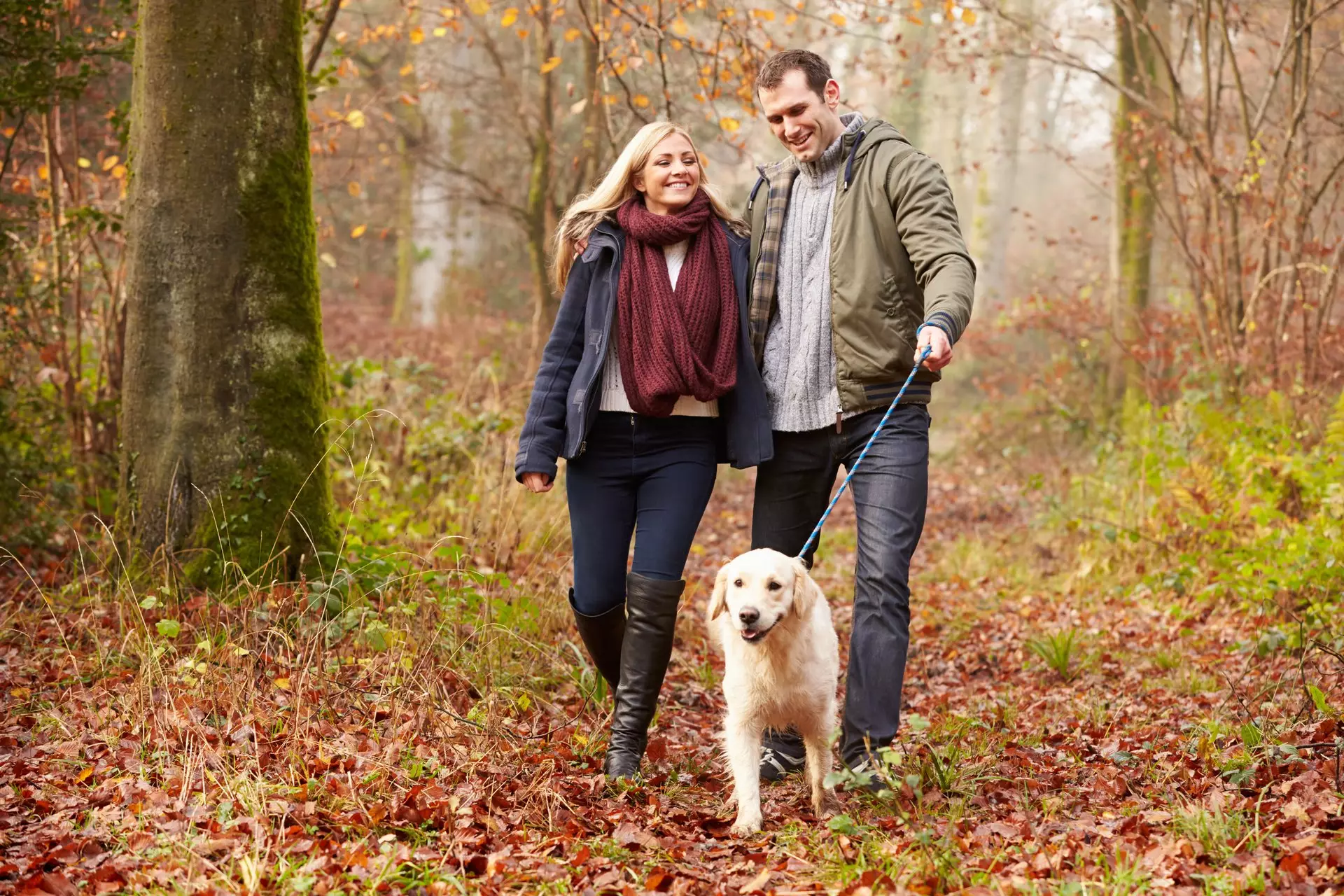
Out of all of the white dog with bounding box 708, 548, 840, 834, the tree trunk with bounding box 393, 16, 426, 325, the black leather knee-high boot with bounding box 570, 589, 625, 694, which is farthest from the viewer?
the tree trunk with bounding box 393, 16, 426, 325

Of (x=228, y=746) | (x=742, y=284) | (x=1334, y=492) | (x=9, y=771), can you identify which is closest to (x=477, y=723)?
(x=228, y=746)

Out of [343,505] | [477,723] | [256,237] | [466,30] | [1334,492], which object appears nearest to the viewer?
[477,723]

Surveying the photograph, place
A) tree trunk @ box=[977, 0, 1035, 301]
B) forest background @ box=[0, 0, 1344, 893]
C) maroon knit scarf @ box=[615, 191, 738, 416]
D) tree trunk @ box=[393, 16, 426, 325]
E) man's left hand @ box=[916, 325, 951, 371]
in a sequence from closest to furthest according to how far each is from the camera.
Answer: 1. forest background @ box=[0, 0, 1344, 893]
2. man's left hand @ box=[916, 325, 951, 371]
3. maroon knit scarf @ box=[615, 191, 738, 416]
4. tree trunk @ box=[393, 16, 426, 325]
5. tree trunk @ box=[977, 0, 1035, 301]

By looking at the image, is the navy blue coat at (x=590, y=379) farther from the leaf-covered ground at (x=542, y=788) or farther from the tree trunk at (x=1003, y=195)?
the tree trunk at (x=1003, y=195)

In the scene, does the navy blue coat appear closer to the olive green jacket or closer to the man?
the man

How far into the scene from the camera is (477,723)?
4.15 meters

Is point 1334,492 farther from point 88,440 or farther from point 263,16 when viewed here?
point 88,440

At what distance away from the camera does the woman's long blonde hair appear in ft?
13.9

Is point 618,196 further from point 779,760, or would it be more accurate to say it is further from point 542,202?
point 542,202

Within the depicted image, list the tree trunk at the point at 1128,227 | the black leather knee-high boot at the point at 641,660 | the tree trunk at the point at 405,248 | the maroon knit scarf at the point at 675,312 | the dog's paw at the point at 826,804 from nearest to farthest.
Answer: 1. the dog's paw at the point at 826,804
2. the maroon knit scarf at the point at 675,312
3. the black leather knee-high boot at the point at 641,660
4. the tree trunk at the point at 1128,227
5. the tree trunk at the point at 405,248

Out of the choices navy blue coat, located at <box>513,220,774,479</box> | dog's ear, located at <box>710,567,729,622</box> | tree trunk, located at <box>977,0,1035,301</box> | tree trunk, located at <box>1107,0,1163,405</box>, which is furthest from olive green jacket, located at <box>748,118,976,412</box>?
tree trunk, located at <box>977,0,1035,301</box>

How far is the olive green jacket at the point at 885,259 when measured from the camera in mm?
3816

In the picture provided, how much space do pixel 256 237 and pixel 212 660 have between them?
6.21 ft

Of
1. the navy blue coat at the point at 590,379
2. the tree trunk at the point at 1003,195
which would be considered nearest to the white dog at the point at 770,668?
the navy blue coat at the point at 590,379
